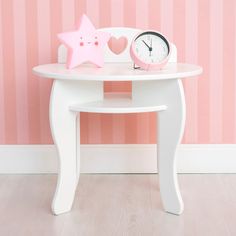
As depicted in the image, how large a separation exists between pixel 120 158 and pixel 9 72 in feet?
2.04

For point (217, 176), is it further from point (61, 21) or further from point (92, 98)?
point (61, 21)

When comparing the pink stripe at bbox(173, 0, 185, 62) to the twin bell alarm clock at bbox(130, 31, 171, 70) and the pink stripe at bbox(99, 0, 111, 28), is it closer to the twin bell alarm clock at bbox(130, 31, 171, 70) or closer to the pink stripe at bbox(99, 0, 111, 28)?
the pink stripe at bbox(99, 0, 111, 28)

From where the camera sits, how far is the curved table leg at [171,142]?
6.97 feet

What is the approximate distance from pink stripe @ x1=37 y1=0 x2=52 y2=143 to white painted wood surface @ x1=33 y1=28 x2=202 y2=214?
422 mm

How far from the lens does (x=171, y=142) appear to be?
2.17m

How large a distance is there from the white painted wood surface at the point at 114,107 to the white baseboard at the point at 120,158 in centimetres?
48

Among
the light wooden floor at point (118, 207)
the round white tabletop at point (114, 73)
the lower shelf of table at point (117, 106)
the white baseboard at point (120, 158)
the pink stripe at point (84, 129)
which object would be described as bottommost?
the light wooden floor at point (118, 207)

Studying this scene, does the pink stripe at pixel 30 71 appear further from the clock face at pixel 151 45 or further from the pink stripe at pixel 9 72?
the clock face at pixel 151 45

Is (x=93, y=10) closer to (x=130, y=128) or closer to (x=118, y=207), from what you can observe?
(x=130, y=128)

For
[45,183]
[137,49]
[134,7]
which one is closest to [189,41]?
[134,7]

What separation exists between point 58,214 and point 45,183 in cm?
41

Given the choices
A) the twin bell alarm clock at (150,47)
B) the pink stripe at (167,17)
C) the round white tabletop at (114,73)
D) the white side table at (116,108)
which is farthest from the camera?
the pink stripe at (167,17)

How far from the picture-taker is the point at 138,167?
2729mm

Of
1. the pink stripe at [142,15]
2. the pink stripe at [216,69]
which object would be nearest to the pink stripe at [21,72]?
the pink stripe at [142,15]
